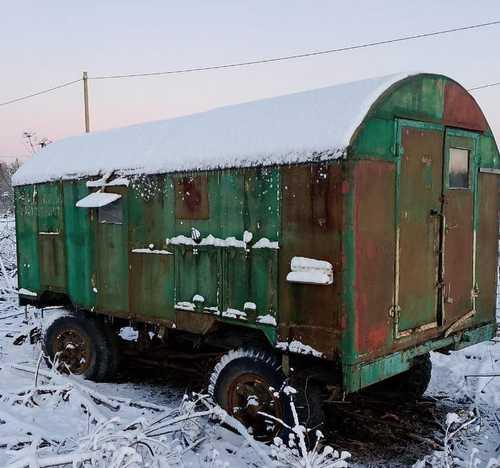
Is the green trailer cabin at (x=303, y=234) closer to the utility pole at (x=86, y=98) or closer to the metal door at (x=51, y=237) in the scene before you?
the metal door at (x=51, y=237)

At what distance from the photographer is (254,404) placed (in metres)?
4.71

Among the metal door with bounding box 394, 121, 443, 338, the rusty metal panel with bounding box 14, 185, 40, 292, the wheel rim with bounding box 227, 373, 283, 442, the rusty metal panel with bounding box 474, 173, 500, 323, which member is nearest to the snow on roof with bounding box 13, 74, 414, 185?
the rusty metal panel with bounding box 14, 185, 40, 292

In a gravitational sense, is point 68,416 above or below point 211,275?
below

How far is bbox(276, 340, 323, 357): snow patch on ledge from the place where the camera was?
420 cm

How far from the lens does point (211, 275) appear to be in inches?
196

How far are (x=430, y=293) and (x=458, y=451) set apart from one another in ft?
4.76

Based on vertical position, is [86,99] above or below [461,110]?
above

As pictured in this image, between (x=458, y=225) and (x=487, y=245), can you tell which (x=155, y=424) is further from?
(x=487, y=245)

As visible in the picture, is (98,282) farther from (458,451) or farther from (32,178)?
(458,451)

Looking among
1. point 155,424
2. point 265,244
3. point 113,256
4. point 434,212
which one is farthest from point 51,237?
point 434,212

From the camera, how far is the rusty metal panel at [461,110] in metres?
4.89

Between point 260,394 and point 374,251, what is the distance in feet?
5.72

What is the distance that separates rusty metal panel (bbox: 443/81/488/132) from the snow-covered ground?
108 inches

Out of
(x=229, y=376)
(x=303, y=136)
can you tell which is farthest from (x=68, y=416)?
(x=303, y=136)
